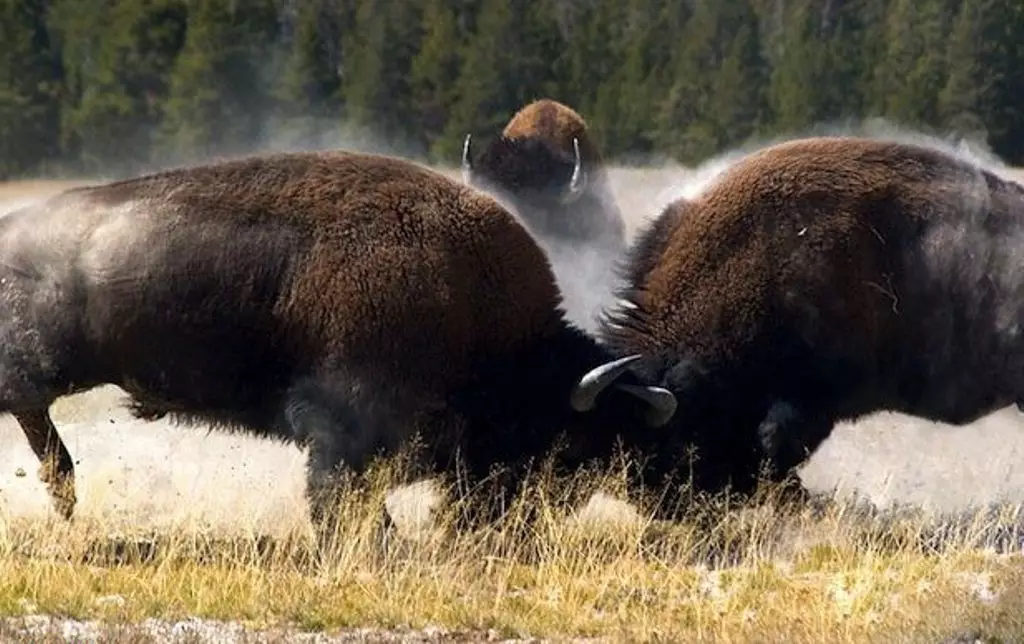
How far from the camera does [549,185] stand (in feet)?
59.1

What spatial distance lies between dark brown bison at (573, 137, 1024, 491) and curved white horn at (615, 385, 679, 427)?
1.44 feet

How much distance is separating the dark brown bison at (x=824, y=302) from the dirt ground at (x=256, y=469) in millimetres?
767

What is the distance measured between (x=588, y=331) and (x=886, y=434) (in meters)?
3.71

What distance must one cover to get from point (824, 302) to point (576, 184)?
5.86 m

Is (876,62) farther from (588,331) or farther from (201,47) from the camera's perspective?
(588,331)

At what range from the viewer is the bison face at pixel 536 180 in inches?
695

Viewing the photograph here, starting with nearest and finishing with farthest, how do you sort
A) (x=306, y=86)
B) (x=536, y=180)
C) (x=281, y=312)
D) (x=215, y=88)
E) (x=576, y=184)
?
(x=281, y=312), (x=536, y=180), (x=576, y=184), (x=215, y=88), (x=306, y=86)

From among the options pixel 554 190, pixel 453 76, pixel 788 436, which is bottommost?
pixel 453 76

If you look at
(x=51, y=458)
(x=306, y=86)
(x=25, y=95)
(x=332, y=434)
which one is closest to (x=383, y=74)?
(x=306, y=86)

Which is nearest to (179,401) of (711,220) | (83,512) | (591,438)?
(83,512)

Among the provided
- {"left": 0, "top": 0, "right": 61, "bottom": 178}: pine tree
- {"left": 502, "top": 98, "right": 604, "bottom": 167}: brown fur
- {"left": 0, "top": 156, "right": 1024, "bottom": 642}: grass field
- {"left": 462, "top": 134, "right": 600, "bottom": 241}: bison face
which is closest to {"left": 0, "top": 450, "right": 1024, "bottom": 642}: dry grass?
{"left": 0, "top": 156, "right": 1024, "bottom": 642}: grass field

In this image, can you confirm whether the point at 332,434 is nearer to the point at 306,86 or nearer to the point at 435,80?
the point at 306,86

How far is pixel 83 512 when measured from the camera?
1173cm

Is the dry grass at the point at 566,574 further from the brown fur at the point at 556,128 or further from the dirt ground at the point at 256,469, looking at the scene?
the brown fur at the point at 556,128
